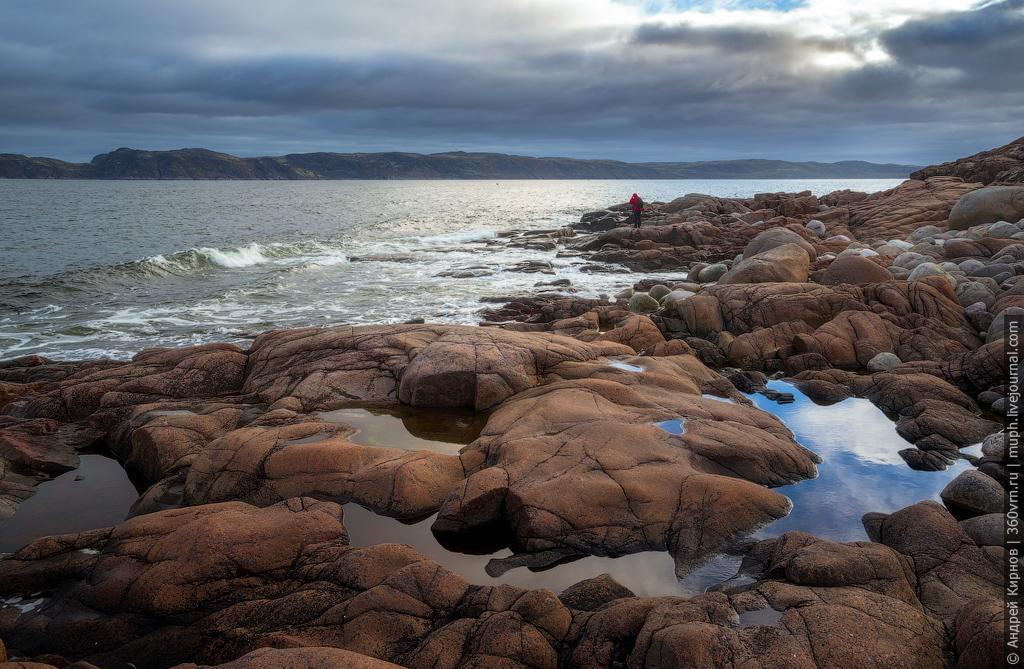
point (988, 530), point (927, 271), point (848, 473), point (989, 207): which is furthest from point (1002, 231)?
point (988, 530)

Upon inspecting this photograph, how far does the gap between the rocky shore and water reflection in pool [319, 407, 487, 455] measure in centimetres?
10

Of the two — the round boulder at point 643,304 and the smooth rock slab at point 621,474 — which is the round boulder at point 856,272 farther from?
the smooth rock slab at point 621,474

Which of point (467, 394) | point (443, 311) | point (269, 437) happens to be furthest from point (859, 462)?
point (443, 311)

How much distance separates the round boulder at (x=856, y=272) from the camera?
632 inches

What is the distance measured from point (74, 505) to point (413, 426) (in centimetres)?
464

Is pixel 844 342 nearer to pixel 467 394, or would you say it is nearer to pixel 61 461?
pixel 467 394

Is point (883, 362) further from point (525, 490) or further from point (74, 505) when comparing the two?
point (74, 505)

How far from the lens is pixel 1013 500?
6.94 meters

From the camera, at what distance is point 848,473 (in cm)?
810

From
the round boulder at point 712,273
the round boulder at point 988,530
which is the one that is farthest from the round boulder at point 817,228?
the round boulder at point 988,530

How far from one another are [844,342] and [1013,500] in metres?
6.32

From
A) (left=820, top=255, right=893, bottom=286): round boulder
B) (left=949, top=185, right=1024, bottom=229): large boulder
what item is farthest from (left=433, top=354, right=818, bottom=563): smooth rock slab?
(left=949, top=185, right=1024, bottom=229): large boulder

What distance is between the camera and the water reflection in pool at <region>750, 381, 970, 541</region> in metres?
6.86

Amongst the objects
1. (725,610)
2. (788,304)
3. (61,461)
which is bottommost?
(61,461)
